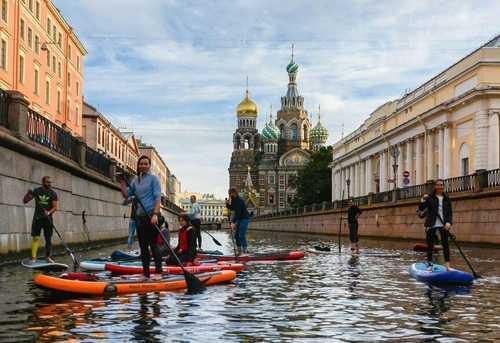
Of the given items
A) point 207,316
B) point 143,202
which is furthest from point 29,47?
point 207,316

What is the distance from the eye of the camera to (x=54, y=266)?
14406 mm

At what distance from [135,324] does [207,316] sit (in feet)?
3.11

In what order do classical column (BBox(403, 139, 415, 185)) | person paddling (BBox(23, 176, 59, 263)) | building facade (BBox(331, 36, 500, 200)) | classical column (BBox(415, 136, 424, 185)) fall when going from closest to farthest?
1. person paddling (BBox(23, 176, 59, 263))
2. building facade (BBox(331, 36, 500, 200))
3. classical column (BBox(415, 136, 424, 185))
4. classical column (BBox(403, 139, 415, 185))

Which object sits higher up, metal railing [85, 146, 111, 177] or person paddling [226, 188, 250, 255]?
metal railing [85, 146, 111, 177]

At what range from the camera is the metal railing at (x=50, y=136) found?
20.2 m

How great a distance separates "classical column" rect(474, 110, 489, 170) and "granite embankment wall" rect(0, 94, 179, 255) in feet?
77.9

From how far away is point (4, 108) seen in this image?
59.9ft

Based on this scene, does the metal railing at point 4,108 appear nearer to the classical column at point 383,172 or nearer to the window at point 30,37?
the window at point 30,37

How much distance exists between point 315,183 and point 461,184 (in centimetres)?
7411

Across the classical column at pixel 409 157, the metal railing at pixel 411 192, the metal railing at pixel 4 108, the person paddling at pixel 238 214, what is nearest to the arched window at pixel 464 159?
the metal railing at pixel 411 192

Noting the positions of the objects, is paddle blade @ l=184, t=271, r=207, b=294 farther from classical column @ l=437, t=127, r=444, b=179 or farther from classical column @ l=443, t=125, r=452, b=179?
classical column @ l=437, t=127, r=444, b=179

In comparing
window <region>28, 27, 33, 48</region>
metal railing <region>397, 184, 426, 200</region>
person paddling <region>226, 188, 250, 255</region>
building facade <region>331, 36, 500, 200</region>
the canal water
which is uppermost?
window <region>28, 27, 33, 48</region>

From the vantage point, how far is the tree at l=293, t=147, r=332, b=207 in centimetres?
11006

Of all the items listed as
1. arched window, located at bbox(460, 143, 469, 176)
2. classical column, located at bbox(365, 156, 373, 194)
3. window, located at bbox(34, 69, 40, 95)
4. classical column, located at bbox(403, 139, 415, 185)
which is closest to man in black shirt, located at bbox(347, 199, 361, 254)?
arched window, located at bbox(460, 143, 469, 176)
